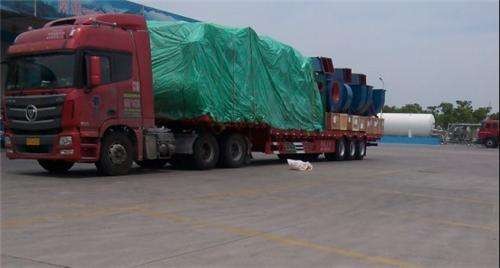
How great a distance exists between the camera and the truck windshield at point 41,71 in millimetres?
13727

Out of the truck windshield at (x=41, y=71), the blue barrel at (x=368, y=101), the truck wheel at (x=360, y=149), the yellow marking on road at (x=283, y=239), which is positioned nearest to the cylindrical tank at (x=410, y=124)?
the blue barrel at (x=368, y=101)

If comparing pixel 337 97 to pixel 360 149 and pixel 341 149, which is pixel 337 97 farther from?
pixel 360 149

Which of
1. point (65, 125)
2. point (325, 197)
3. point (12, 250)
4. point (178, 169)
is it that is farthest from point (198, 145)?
point (12, 250)

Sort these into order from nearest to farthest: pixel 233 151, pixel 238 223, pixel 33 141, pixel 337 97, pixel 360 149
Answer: pixel 238 223 → pixel 33 141 → pixel 233 151 → pixel 337 97 → pixel 360 149

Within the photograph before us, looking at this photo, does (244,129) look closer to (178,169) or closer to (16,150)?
(178,169)

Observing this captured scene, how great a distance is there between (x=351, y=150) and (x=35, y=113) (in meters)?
16.4

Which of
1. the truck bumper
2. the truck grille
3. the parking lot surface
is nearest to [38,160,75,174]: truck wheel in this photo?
the parking lot surface

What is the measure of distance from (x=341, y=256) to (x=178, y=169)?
38.7 ft

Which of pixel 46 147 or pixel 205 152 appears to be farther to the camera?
pixel 205 152

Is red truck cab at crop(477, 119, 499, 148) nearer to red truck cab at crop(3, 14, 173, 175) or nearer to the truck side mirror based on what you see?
red truck cab at crop(3, 14, 173, 175)

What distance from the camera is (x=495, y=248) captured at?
698cm

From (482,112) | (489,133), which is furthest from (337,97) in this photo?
(489,133)

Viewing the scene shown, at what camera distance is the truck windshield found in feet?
45.0

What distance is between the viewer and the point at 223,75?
18.2m
